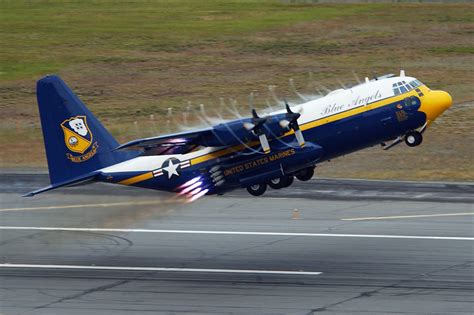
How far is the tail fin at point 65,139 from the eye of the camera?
3762 cm

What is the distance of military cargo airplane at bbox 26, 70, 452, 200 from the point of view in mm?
35562

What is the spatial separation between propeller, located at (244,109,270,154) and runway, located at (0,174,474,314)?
15.0 ft

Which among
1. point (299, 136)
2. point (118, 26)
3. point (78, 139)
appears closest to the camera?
point (299, 136)

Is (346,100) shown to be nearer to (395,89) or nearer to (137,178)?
(395,89)

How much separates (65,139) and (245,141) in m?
7.39

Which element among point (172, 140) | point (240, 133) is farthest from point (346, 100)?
point (172, 140)

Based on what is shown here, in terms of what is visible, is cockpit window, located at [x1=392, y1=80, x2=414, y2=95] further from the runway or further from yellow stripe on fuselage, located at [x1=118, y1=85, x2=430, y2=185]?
the runway

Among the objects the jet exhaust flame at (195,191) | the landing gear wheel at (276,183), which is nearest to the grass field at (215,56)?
the landing gear wheel at (276,183)

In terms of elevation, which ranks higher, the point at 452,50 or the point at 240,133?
the point at 452,50

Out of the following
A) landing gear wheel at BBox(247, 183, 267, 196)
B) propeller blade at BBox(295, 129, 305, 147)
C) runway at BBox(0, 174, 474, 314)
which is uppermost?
propeller blade at BBox(295, 129, 305, 147)

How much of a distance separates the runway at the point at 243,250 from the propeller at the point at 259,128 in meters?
4.57

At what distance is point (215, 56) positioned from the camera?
74.2 m

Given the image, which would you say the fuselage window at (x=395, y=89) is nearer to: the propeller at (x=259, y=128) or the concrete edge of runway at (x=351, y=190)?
the propeller at (x=259, y=128)

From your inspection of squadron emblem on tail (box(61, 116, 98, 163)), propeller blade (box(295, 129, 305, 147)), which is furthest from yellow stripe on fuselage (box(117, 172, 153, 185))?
propeller blade (box(295, 129, 305, 147))
